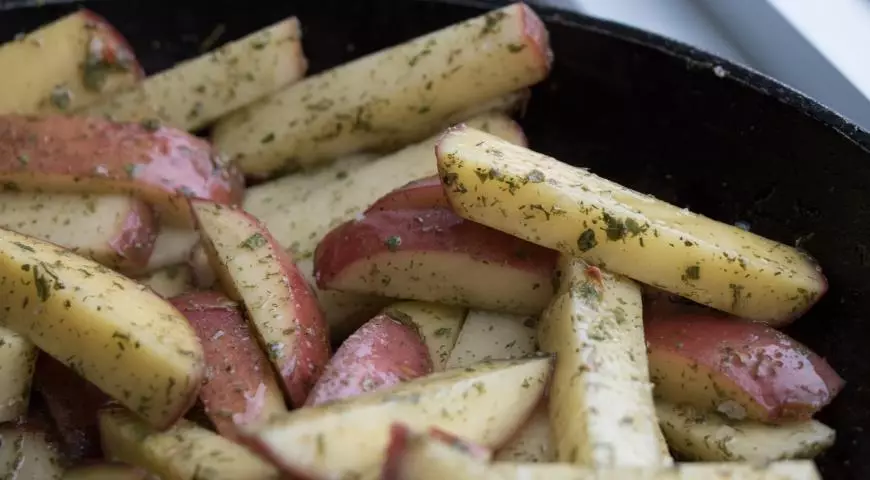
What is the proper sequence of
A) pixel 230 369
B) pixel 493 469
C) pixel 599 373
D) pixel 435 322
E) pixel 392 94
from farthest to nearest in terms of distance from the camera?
1. pixel 392 94
2. pixel 435 322
3. pixel 230 369
4. pixel 599 373
5. pixel 493 469

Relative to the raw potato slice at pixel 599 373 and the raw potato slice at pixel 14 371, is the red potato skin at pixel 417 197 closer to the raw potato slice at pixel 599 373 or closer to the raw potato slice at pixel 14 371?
the raw potato slice at pixel 599 373

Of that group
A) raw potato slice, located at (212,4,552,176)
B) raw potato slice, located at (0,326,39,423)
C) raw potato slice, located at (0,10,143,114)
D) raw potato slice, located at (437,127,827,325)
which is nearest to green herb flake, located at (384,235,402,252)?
raw potato slice, located at (437,127,827,325)

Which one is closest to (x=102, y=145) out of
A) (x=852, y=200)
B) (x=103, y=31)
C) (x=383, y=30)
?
(x=103, y=31)

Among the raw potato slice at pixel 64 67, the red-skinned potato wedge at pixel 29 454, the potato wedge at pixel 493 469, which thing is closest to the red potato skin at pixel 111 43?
the raw potato slice at pixel 64 67

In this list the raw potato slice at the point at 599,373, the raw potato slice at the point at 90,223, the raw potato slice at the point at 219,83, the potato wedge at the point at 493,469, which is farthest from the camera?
the raw potato slice at the point at 219,83

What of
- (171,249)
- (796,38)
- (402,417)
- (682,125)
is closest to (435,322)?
(402,417)

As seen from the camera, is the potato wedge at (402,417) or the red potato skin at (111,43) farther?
the red potato skin at (111,43)

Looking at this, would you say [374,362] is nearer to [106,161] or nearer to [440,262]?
[440,262]
